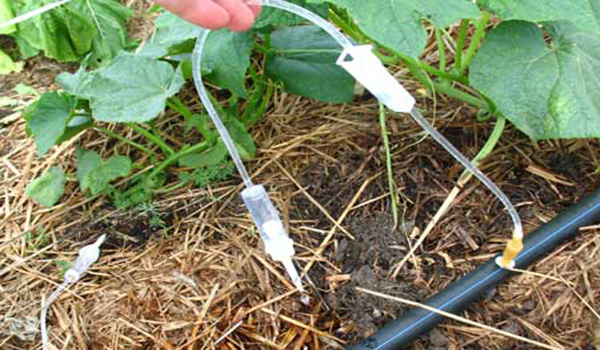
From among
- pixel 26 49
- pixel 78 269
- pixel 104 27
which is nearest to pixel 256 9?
pixel 78 269

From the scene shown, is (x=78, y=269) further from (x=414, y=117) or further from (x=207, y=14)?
(x=414, y=117)

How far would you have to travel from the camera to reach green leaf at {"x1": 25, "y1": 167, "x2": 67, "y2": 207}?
1.62m

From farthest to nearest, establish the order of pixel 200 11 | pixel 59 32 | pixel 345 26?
pixel 59 32 < pixel 345 26 < pixel 200 11

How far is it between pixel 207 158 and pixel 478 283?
0.76 m

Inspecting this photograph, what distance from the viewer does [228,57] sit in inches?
58.4

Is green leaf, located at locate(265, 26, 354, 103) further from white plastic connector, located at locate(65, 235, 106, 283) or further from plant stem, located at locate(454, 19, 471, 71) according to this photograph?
white plastic connector, located at locate(65, 235, 106, 283)

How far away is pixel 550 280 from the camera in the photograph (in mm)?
1331

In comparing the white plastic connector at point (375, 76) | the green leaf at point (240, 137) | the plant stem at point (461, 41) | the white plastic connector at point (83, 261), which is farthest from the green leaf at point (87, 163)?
the plant stem at point (461, 41)

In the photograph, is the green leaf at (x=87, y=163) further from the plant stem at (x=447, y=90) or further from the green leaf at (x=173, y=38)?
the plant stem at (x=447, y=90)

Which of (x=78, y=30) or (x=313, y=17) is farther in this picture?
(x=78, y=30)

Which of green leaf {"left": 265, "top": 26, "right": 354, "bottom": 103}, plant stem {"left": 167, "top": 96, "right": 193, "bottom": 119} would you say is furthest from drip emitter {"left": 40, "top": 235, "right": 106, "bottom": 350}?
green leaf {"left": 265, "top": 26, "right": 354, "bottom": 103}

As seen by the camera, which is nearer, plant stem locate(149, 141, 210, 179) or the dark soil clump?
the dark soil clump

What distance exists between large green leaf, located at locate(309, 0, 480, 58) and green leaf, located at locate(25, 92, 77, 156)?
0.77m

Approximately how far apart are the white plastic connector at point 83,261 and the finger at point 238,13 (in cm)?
65
